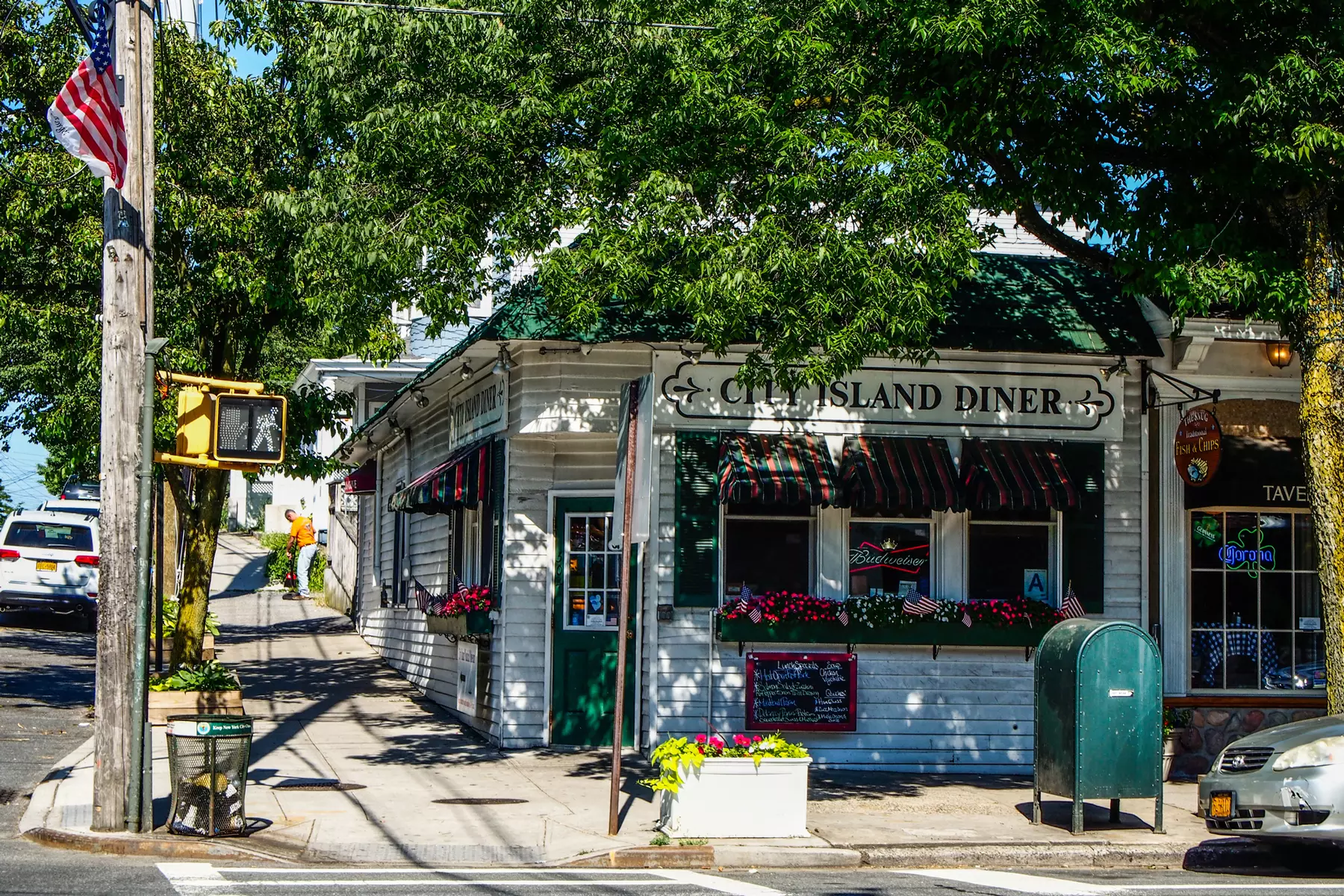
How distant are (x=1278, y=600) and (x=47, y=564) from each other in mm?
19232

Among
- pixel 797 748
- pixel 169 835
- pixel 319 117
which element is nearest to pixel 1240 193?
pixel 797 748

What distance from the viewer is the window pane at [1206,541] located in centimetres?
1481

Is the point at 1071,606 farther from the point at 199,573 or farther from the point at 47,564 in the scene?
the point at 47,564

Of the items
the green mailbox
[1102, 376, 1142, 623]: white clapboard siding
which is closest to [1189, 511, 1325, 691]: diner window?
[1102, 376, 1142, 623]: white clapboard siding

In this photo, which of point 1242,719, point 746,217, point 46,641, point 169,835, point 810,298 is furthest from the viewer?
point 46,641

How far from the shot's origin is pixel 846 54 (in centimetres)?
1212

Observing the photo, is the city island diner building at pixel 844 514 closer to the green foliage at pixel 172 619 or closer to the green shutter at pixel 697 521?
the green shutter at pixel 697 521

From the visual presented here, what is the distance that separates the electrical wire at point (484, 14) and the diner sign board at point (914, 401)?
10.8ft

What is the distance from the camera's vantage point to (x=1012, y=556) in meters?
14.5

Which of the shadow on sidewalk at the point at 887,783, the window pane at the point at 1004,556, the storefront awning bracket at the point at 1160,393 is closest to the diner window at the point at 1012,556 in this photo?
the window pane at the point at 1004,556

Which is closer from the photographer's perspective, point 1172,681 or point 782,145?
point 782,145

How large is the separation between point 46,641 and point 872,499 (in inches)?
632

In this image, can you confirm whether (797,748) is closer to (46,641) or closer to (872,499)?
(872,499)

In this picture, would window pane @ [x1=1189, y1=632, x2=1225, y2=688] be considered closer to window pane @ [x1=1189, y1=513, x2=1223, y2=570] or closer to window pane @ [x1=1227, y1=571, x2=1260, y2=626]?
window pane @ [x1=1227, y1=571, x2=1260, y2=626]
